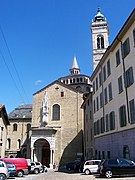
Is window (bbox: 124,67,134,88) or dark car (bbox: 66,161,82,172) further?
dark car (bbox: 66,161,82,172)

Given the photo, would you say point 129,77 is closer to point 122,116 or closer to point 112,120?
point 122,116

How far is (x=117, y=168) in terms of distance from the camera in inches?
640

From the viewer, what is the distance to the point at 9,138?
2028 inches

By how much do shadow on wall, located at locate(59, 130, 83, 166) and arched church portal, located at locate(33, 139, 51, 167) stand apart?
3.03m

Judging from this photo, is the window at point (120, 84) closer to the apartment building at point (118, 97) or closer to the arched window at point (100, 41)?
the apartment building at point (118, 97)

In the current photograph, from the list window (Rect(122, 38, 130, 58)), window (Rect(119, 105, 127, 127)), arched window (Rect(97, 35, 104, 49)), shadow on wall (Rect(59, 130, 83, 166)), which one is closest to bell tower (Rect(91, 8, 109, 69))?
arched window (Rect(97, 35, 104, 49))

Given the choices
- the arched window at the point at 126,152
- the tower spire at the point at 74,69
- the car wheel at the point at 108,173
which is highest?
the tower spire at the point at 74,69

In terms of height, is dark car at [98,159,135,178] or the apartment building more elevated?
the apartment building

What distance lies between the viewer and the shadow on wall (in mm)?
41906

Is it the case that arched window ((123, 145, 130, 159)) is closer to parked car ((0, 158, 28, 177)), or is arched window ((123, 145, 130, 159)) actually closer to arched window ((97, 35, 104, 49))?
parked car ((0, 158, 28, 177))

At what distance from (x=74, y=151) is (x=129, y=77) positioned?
27433 millimetres

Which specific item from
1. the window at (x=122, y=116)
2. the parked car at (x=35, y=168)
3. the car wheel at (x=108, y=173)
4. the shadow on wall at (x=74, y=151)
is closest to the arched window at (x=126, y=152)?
the window at (x=122, y=116)

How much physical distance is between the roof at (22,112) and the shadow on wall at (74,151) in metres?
15.0

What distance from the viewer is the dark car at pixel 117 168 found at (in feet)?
52.3
